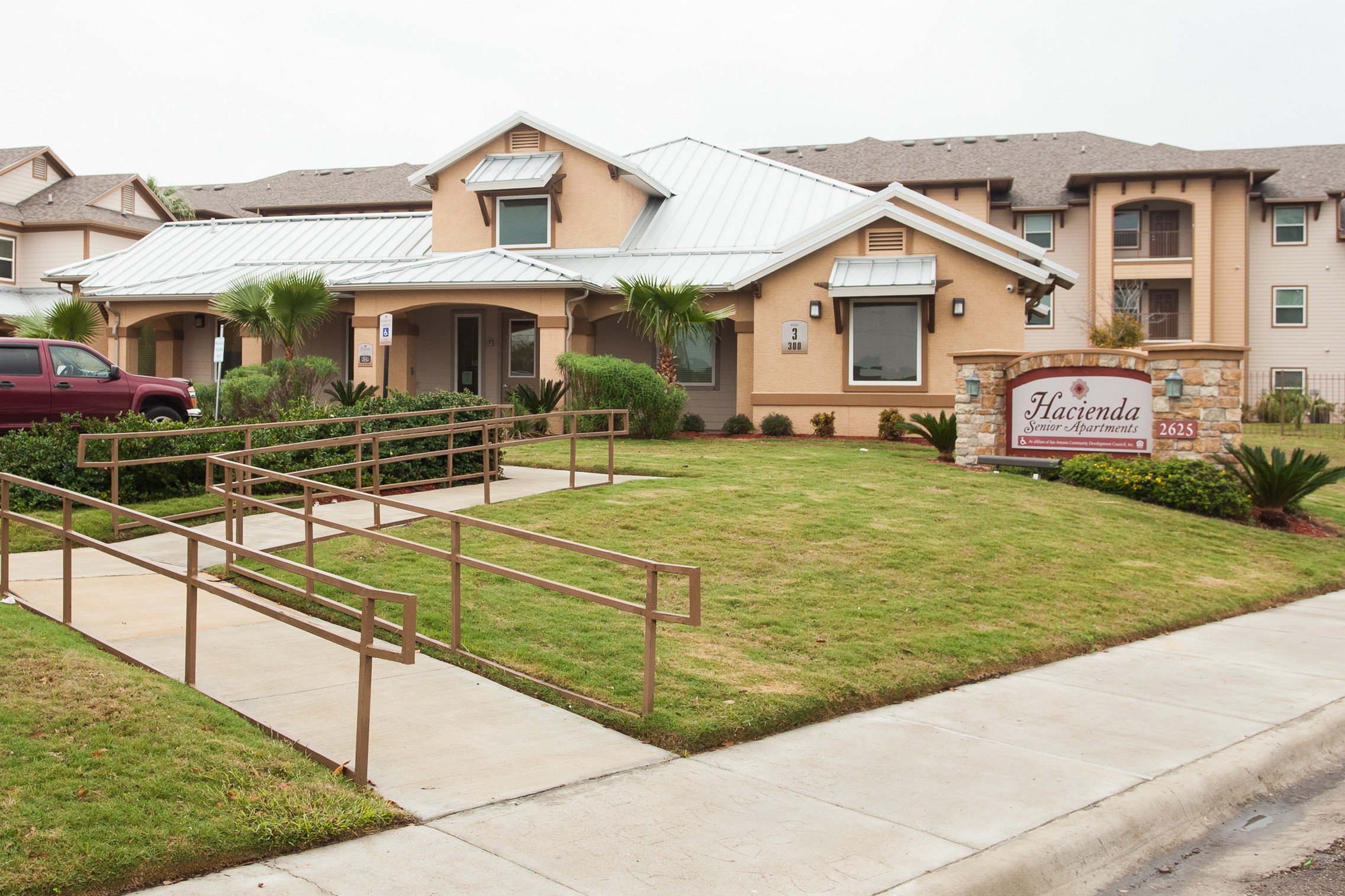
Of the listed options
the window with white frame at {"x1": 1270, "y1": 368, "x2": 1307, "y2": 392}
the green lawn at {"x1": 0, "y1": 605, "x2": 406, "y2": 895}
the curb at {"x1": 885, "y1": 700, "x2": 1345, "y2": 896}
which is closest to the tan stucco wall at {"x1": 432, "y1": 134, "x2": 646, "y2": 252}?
the green lawn at {"x1": 0, "y1": 605, "x2": 406, "y2": 895}

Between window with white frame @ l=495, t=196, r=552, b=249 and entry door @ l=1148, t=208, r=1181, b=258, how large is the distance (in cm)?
2348

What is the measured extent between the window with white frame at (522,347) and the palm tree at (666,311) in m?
5.37

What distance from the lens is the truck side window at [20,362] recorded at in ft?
51.3

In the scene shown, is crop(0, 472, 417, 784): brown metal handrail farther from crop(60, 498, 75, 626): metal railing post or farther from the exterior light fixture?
the exterior light fixture

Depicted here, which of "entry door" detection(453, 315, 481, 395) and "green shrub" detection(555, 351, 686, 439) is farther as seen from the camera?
"entry door" detection(453, 315, 481, 395)

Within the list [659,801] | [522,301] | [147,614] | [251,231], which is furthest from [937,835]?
[251,231]

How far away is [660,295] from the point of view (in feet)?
72.4

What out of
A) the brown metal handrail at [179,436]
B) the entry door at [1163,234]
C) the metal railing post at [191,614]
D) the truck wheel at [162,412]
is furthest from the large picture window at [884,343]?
the entry door at [1163,234]

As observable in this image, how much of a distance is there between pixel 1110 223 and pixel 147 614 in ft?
124

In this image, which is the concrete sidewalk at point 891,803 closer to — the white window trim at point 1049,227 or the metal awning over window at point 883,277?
the metal awning over window at point 883,277

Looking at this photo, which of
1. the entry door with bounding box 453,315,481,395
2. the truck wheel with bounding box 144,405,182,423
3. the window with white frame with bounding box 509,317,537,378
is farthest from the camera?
the entry door with bounding box 453,315,481,395

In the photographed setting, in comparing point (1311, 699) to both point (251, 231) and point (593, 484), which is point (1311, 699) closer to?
point (593, 484)

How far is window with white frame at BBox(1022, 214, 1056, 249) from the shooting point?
133 ft

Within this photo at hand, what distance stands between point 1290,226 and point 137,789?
43.6 meters
